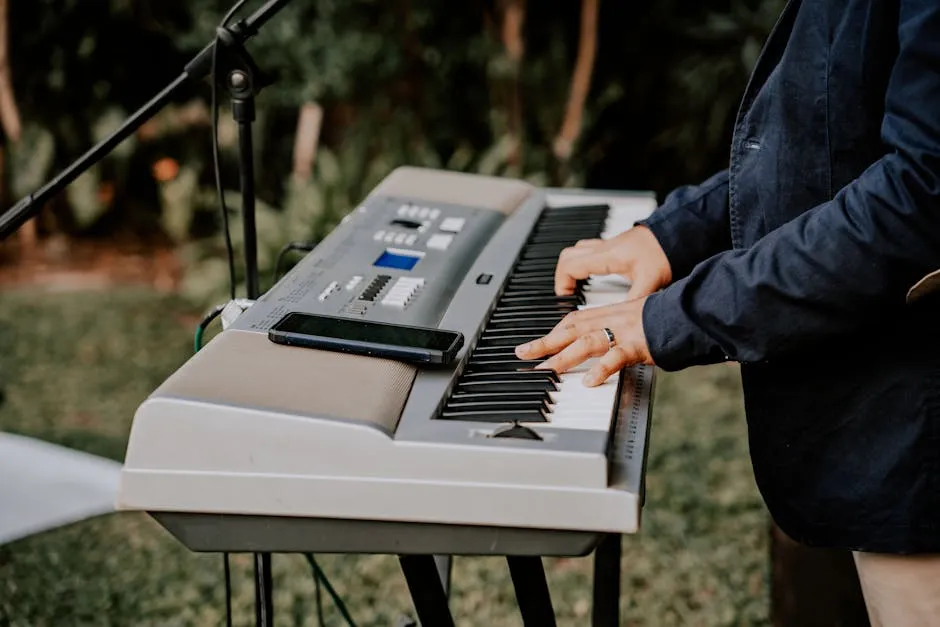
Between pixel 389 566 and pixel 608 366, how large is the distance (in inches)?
86.3

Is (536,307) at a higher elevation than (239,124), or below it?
below

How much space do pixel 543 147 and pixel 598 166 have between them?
29.4 inches

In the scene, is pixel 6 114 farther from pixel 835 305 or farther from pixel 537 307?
pixel 835 305

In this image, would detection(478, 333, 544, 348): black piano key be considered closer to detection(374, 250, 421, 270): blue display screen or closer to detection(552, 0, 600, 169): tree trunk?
detection(374, 250, 421, 270): blue display screen

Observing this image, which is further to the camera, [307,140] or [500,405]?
[307,140]

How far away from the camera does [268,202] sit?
7.31 metres

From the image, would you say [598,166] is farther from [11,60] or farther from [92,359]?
[11,60]

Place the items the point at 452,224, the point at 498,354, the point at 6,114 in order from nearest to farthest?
the point at 498,354
the point at 452,224
the point at 6,114

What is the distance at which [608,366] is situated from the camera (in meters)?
1.43

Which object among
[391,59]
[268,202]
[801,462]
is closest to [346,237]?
[801,462]

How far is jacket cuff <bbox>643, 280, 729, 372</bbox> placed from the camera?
4.57 ft

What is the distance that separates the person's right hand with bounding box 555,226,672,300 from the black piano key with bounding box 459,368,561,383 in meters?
0.35

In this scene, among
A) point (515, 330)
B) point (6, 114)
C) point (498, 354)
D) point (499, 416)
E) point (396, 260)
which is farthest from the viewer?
point (6, 114)

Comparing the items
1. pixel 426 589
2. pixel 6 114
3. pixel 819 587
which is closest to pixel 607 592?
pixel 426 589
